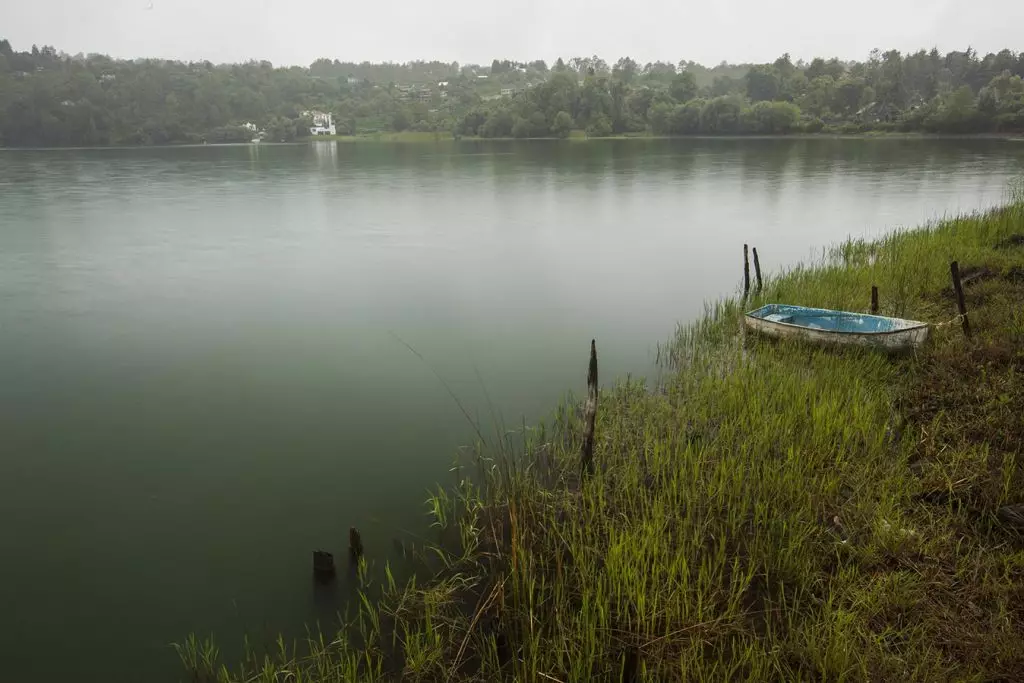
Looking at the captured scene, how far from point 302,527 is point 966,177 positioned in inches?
1547

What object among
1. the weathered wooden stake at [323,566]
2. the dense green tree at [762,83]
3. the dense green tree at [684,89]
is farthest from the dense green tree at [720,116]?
the weathered wooden stake at [323,566]

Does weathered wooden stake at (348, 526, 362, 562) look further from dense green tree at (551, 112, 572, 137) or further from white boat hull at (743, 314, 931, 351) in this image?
dense green tree at (551, 112, 572, 137)

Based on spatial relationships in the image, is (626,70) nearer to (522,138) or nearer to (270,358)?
(522,138)

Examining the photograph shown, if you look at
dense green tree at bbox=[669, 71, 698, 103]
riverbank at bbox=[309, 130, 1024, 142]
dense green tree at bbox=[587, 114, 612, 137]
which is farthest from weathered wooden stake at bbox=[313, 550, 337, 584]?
dense green tree at bbox=[669, 71, 698, 103]

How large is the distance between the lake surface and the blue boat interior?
2022mm

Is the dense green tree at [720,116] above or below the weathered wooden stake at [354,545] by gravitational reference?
above

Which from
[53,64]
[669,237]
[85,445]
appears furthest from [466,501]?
[53,64]

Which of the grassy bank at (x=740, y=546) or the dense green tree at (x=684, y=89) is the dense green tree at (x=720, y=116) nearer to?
the dense green tree at (x=684, y=89)

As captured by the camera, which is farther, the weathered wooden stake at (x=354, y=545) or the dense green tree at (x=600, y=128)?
the dense green tree at (x=600, y=128)

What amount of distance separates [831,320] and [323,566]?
768 cm

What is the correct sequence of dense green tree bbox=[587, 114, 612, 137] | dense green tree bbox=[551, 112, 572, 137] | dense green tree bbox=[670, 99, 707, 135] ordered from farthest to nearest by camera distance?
dense green tree bbox=[587, 114, 612, 137] → dense green tree bbox=[551, 112, 572, 137] → dense green tree bbox=[670, 99, 707, 135]

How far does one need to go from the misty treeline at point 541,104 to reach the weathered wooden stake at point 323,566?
84287 mm

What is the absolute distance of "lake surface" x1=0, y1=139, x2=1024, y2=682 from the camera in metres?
5.91

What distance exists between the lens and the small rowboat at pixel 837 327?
8406mm
